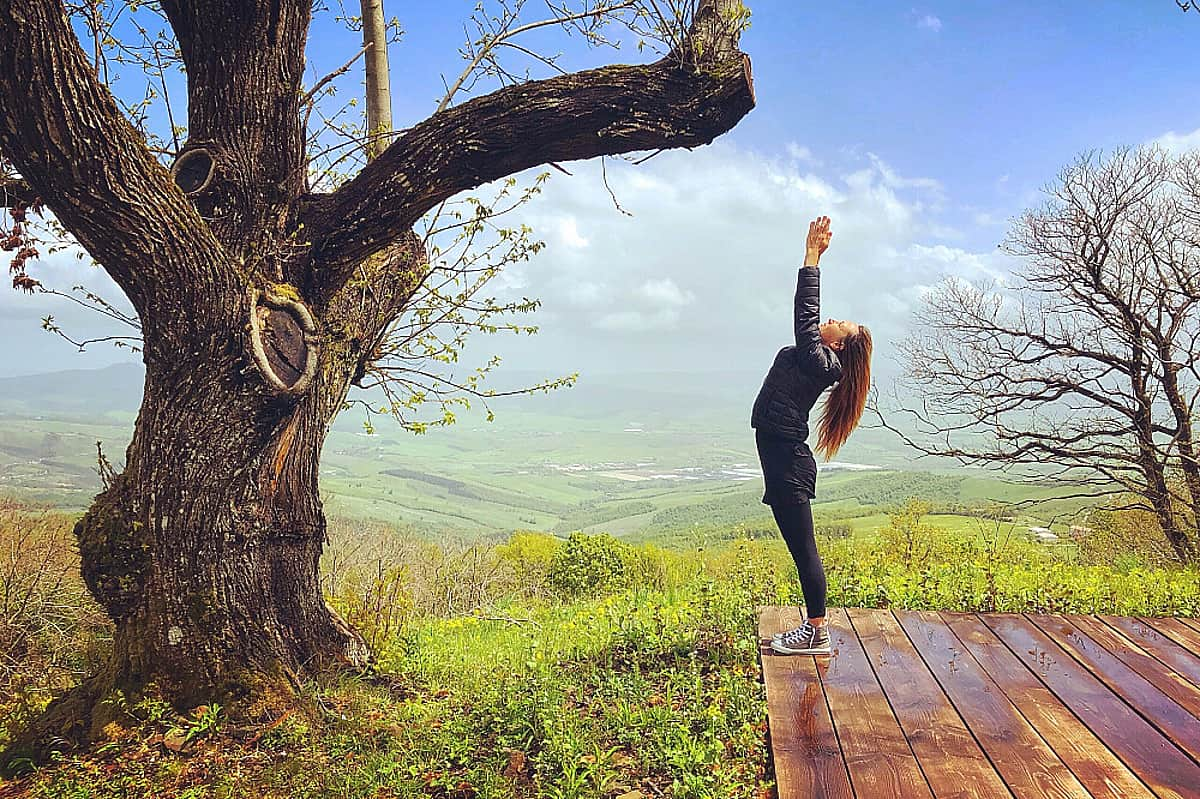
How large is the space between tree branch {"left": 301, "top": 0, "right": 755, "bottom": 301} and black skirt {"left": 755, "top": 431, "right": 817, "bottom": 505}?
1.40m

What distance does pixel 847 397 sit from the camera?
12.2 ft

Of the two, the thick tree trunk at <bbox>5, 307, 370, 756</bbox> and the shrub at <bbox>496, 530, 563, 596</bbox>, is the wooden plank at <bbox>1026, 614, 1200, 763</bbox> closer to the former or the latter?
the thick tree trunk at <bbox>5, 307, 370, 756</bbox>

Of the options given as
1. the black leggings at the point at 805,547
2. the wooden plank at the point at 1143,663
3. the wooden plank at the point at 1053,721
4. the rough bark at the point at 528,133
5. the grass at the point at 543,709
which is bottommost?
the grass at the point at 543,709

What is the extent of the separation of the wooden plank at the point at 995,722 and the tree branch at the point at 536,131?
2.63 m

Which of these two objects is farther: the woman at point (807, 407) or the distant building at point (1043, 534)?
the distant building at point (1043, 534)

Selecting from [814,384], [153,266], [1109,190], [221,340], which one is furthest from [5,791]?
[1109,190]

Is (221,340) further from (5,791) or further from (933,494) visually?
(933,494)

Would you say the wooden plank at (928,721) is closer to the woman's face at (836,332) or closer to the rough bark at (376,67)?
the woman's face at (836,332)

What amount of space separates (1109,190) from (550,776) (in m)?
10.7

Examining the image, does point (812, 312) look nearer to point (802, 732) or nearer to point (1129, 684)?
point (802, 732)

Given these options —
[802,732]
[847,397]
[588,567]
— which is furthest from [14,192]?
[588,567]

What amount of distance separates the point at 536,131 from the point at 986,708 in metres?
3.09

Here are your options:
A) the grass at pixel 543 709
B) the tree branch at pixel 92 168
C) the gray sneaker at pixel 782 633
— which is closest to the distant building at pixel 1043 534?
the grass at pixel 543 709

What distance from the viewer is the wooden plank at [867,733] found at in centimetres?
259
